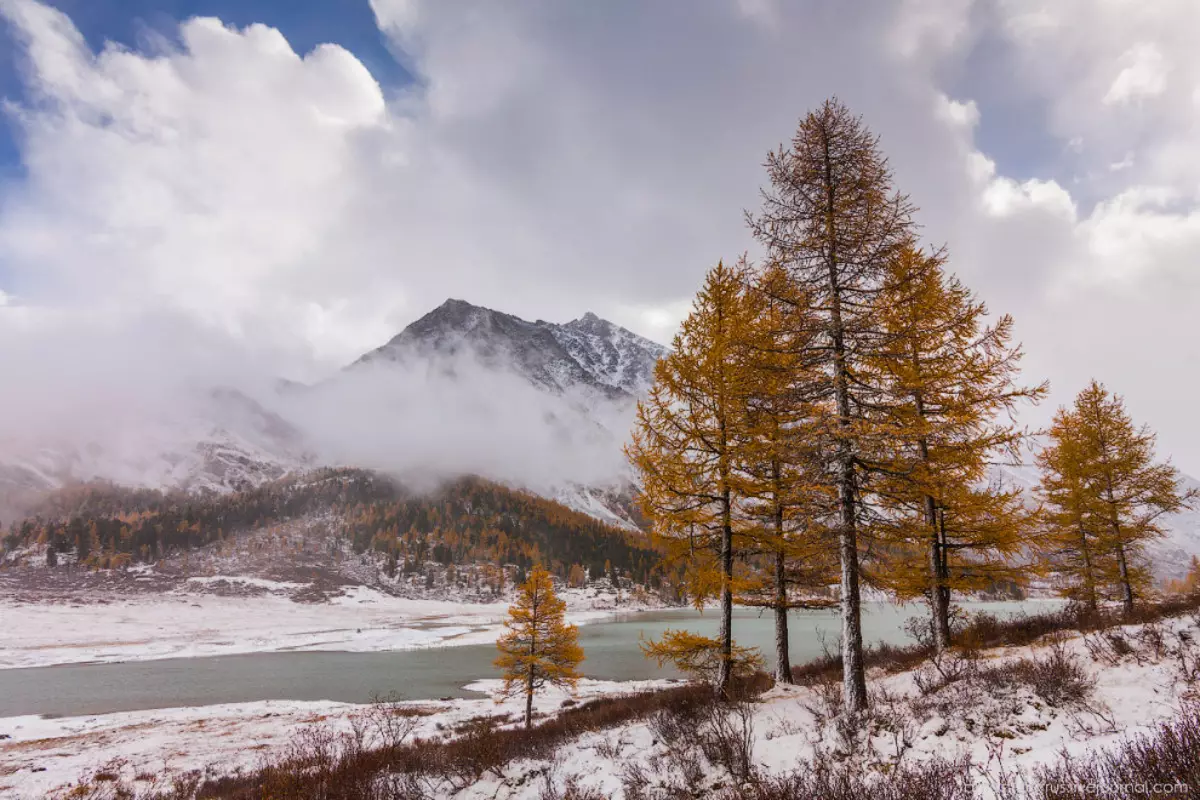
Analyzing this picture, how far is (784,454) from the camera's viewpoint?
10734mm

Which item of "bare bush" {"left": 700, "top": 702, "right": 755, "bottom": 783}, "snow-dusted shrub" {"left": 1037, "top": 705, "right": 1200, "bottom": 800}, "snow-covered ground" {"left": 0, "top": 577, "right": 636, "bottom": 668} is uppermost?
"snow-dusted shrub" {"left": 1037, "top": 705, "right": 1200, "bottom": 800}

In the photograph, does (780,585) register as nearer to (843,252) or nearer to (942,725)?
(942,725)

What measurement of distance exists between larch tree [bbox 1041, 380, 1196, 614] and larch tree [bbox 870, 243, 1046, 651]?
9.83 m

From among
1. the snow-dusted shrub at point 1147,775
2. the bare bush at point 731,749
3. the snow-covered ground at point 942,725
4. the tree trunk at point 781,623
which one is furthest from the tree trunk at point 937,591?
the snow-dusted shrub at point 1147,775

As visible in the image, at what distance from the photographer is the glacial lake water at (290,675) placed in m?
36.1

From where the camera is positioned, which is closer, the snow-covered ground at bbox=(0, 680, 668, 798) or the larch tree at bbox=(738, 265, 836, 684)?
the larch tree at bbox=(738, 265, 836, 684)

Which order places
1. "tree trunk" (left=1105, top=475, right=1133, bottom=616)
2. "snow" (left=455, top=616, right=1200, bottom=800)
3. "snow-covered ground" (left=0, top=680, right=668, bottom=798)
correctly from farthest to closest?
1. "tree trunk" (left=1105, top=475, right=1133, bottom=616)
2. "snow-covered ground" (left=0, top=680, right=668, bottom=798)
3. "snow" (left=455, top=616, right=1200, bottom=800)

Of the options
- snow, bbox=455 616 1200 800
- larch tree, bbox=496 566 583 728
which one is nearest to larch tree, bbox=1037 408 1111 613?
snow, bbox=455 616 1200 800

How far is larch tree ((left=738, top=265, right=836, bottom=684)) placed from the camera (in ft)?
34.9

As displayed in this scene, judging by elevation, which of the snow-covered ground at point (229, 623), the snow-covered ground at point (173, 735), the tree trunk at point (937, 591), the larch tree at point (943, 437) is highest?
the larch tree at point (943, 437)

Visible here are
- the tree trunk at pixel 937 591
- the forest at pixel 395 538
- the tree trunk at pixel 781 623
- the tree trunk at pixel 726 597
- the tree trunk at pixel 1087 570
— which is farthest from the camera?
the forest at pixel 395 538

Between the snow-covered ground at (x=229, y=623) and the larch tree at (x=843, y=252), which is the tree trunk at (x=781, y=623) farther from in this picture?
the snow-covered ground at (x=229, y=623)

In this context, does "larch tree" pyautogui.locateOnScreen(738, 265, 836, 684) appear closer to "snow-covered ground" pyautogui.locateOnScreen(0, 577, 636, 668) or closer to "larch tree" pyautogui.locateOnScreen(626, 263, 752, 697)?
"larch tree" pyautogui.locateOnScreen(626, 263, 752, 697)

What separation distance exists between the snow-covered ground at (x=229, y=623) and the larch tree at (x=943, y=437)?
212 ft
